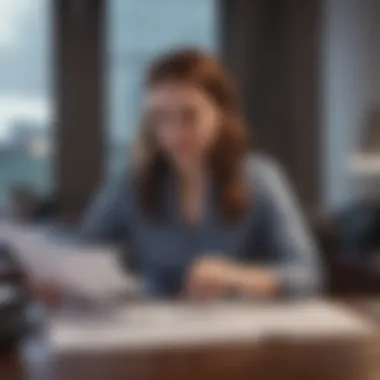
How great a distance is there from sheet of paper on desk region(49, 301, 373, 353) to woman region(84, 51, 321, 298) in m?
0.30

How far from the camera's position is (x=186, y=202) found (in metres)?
1.44

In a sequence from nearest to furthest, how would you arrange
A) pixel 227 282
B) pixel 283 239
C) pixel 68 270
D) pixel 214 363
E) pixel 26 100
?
pixel 214 363 < pixel 68 270 < pixel 227 282 < pixel 283 239 < pixel 26 100

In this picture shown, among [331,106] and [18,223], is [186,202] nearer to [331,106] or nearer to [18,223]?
[18,223]

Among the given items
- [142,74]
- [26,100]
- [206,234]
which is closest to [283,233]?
[206,234]

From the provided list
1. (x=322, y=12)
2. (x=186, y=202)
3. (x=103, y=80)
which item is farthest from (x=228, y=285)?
(x=322, y=12)

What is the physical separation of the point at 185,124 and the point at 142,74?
1.40 feet

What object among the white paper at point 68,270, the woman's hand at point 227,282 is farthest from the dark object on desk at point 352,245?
the white paper at point 68,270

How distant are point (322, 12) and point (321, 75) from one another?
14cm

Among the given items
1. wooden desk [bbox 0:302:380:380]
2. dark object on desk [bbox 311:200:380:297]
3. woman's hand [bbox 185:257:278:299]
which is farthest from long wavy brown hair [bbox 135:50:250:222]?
wooden desk [bbox 0:302:380:380]

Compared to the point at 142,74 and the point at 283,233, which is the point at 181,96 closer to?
the point at 283,233

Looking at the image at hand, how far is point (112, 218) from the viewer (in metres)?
1.48

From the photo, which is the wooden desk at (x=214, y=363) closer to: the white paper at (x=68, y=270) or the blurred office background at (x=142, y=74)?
the white paper at (x=68, y=270)

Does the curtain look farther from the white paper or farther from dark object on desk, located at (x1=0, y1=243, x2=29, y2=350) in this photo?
dark object on desk, located at (x1=0, y1=243, x2=29, y2=350)

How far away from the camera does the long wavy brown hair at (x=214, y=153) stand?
1.44 meters
